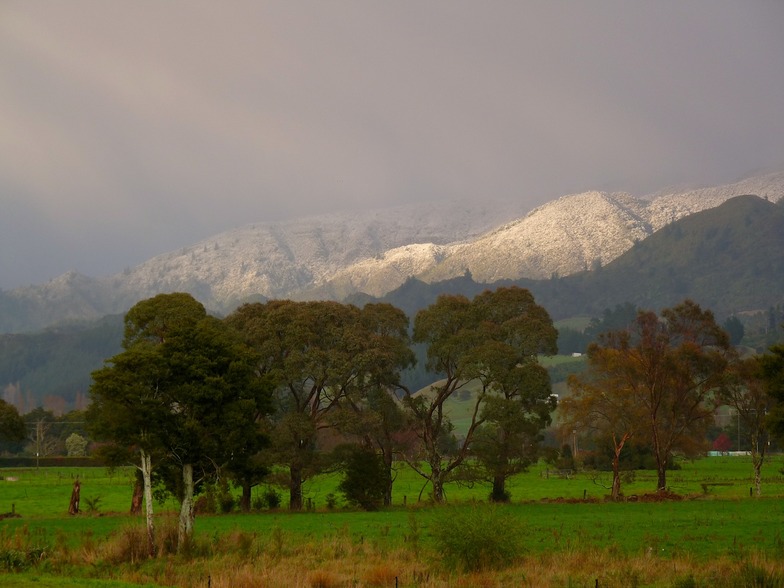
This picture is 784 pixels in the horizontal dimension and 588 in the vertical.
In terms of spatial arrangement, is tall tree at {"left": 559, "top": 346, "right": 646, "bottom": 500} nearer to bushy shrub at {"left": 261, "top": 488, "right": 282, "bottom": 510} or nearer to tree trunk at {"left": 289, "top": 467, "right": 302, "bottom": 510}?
tree trunk at {"left": 289, "top": 467, "right": 302, "bottom": 510}

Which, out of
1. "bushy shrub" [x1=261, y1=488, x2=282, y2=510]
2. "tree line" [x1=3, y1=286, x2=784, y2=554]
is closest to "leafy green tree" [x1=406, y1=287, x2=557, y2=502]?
"tree line" [x1=3, y1=286, x2=784, y2=554]

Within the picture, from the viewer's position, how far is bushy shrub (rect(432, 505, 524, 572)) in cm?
3244

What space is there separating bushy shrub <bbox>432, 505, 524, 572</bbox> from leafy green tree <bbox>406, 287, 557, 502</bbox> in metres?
29.7

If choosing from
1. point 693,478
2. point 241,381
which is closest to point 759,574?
point 241,381

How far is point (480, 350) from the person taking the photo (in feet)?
212

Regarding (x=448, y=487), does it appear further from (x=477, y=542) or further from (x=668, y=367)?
(x=477, y=542)

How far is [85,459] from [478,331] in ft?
270

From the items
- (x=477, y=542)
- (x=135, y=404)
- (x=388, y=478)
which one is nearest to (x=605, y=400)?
(x=388, y=478)

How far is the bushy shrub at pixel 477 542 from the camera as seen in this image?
106 feet

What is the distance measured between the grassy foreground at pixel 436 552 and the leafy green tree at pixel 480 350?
38.7 ft

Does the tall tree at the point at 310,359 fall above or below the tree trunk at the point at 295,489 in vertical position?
above

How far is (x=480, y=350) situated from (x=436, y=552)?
3092 centimetres

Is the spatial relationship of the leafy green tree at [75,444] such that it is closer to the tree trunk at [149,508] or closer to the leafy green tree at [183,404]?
the leafy green tree at [183,404]

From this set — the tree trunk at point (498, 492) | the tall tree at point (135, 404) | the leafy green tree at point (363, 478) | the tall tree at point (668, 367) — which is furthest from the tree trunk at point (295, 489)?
the tall tree at point (668, 367)
